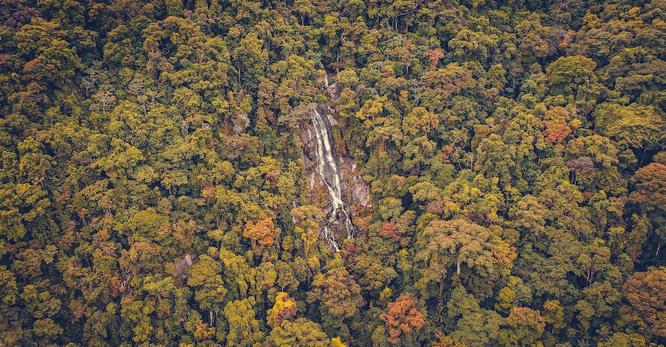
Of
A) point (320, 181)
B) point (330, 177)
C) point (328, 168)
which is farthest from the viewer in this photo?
point (328, 168)

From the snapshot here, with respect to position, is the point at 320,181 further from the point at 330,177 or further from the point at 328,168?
the point at 328,168

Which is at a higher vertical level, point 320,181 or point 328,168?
point 328,168

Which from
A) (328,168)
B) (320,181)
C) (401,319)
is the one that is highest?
(328,168)

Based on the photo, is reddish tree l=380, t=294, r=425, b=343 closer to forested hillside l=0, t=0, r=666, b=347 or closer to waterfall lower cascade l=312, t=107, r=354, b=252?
forested hillside l=0, t=0, r=666, b=347

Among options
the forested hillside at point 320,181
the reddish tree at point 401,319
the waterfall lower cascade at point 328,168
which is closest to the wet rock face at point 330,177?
the waterfall lower cascade at point 328,168

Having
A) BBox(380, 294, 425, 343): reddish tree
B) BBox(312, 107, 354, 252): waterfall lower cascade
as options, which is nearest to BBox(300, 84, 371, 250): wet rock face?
BBox(312, 107, 354, 252): waterfall lower cascade

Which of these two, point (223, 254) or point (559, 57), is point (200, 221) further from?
point (559, 57)

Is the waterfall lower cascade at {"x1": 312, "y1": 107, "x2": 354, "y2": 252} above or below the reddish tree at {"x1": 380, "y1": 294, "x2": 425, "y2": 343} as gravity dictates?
Answer: above

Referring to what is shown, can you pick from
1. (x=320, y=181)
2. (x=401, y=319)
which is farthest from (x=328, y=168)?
(x=401, y=319)
